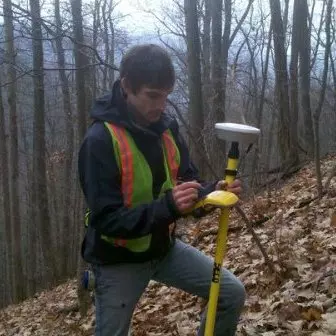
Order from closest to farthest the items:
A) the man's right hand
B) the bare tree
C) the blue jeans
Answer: the man's right hand < the blue jeans < the bare tree

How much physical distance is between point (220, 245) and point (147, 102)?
2.57ft

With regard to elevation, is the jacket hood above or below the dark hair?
below

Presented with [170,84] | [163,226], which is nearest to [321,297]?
[163,226]

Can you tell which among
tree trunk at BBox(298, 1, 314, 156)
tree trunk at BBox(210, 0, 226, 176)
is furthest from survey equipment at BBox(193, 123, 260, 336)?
tree trunk at BBox(298, 1, 314, 156)

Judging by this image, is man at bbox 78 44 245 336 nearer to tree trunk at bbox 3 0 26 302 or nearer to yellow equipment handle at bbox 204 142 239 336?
yellow equipment handle at bbox 204 142 239 336

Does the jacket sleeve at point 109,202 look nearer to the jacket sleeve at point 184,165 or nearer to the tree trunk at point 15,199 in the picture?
the jacket sleeve at point 184,165

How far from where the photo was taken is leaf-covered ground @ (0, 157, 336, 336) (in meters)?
3.78

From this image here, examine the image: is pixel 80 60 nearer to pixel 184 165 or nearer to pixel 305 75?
pixel 184 165

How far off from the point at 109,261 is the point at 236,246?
4175 mm

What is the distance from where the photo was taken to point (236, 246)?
6578 mm

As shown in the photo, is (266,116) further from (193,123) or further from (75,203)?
(193,123)

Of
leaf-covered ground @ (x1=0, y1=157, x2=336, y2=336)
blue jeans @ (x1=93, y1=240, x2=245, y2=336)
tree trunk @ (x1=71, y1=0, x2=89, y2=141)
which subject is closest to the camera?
blue jeans @ (x1=93, y1=240, x2=245, y2=336)

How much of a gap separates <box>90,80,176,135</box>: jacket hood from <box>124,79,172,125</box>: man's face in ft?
A: 0.16

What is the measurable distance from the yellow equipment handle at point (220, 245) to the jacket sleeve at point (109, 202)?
0.87 feet
